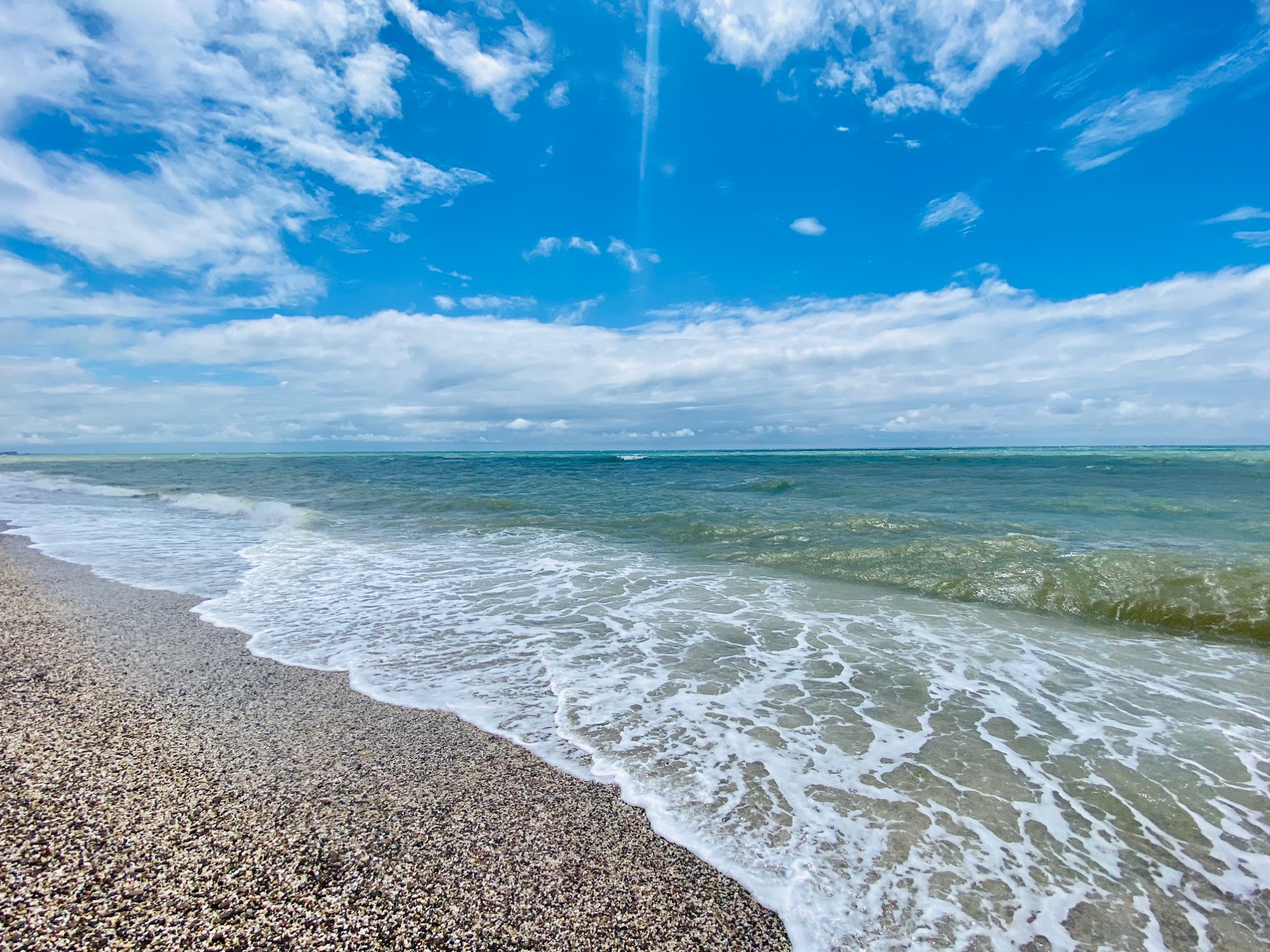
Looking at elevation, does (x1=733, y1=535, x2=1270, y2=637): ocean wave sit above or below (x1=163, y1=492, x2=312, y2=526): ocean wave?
above

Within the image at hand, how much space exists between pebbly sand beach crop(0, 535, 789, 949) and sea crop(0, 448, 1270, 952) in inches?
18.7


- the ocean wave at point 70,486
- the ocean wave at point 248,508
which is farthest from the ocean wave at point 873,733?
the ocean wave at point 70,486

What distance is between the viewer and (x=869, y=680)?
20.4ft

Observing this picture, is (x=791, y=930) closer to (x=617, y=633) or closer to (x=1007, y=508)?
(x=617, y=633)

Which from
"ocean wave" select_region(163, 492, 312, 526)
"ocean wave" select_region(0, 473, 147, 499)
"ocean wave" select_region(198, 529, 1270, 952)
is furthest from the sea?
"ocean wave" select_region(0, 473, 147, 499)

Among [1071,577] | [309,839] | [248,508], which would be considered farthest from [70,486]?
[1071,577]

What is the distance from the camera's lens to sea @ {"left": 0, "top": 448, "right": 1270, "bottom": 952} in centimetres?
332

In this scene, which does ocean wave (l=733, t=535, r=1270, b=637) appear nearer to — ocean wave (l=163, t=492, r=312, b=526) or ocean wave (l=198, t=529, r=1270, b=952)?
ocean wave (l=198, t=529, r=1270, b=952)

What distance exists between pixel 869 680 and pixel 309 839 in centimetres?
538

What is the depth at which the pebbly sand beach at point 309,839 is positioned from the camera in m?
2.68

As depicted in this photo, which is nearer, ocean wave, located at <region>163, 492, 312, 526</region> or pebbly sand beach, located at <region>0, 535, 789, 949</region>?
pebbly sand beach, located at <region>0, 535, 789, 949</region>

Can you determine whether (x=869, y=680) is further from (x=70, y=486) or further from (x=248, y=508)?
(x=70, y=486)

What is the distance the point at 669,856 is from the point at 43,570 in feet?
43.9

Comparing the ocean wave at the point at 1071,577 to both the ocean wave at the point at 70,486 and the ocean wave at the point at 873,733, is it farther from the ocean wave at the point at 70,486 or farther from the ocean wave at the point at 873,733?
the ocean wave at the point at 70,486
